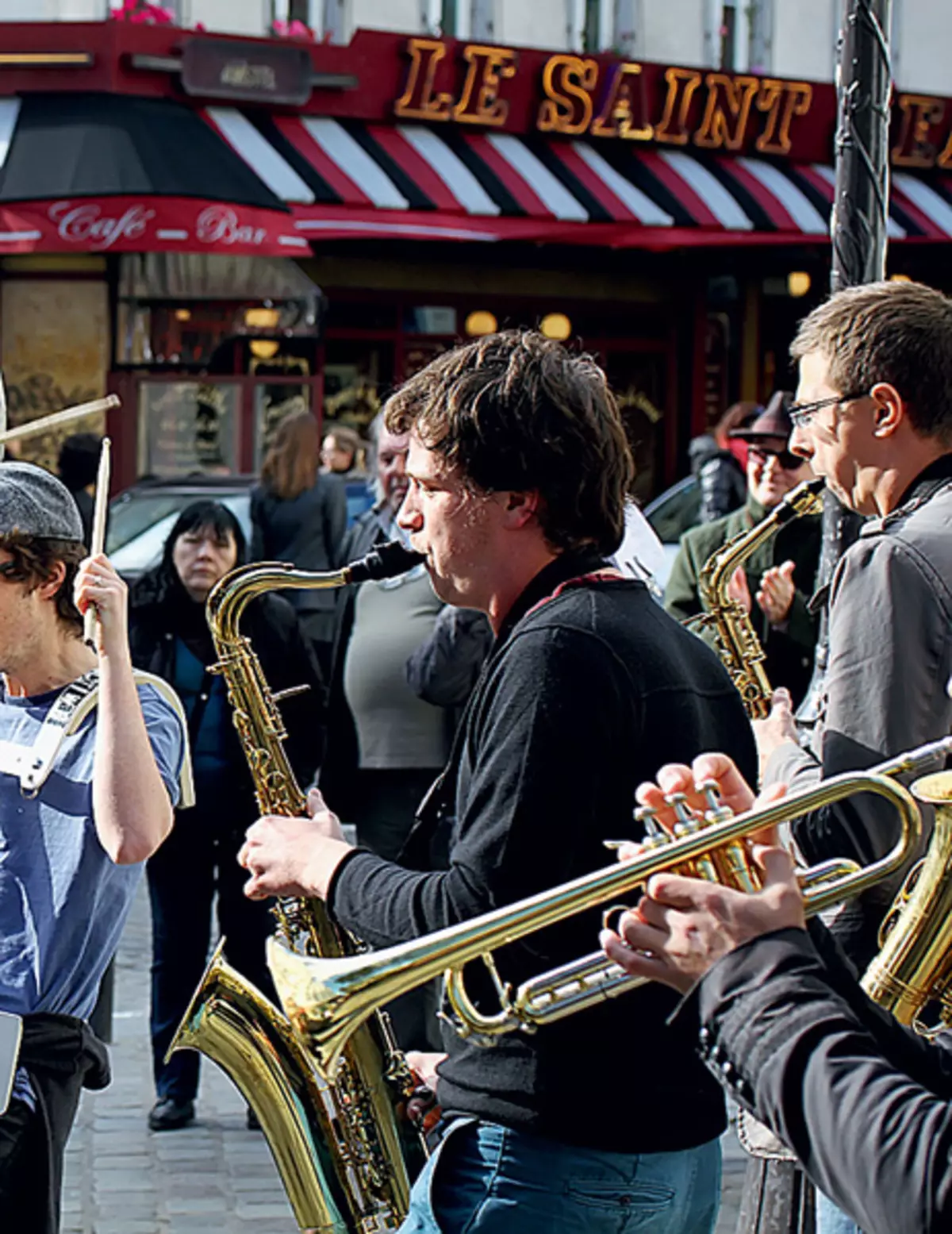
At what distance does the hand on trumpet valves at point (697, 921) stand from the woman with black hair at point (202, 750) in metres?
4.42

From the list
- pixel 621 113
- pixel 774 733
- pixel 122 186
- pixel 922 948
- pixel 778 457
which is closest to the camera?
pixel 922 948

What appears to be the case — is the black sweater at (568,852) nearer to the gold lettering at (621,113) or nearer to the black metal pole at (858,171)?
the black metal pole at (858,171)

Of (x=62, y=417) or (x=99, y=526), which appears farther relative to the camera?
(x=62, y=417)

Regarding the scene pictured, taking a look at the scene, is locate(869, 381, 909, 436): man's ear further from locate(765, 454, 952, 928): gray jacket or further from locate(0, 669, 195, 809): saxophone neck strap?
locate(0, 669, 195, 809): saxophone neck strap

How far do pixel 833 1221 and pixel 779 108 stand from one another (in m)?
17.8

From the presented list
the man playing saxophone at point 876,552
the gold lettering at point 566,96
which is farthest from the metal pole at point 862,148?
the gold lettering at point 566,96

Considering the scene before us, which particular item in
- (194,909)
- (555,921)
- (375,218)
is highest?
(375,218)

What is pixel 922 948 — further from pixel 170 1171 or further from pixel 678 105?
pixel 678 105

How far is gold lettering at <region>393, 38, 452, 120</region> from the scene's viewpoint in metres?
17.8

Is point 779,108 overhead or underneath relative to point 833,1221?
overhead

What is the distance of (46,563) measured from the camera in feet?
11.6

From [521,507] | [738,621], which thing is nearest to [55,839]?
[521,507]

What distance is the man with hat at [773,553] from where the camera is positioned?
6.60m

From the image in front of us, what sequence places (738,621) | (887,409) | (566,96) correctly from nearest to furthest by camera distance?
(887,409) → (738,621) → (566,96)
